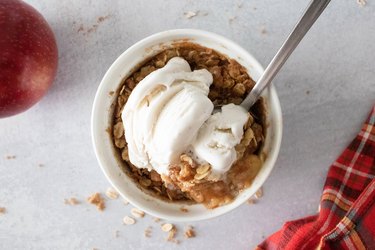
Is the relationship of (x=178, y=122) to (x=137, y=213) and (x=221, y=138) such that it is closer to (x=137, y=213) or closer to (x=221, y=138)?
(x=221, y=138)

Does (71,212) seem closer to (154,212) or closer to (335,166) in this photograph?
(154,212)

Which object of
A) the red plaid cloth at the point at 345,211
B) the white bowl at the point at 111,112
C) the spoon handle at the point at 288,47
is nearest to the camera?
the spoon handle at the point at 288,47

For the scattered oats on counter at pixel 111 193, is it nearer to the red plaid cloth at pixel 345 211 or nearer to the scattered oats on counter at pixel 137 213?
the scattered oats on counter at pixel 137 213

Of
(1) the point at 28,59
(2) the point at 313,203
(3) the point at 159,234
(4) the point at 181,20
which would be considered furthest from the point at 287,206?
(1) the point at 28,59

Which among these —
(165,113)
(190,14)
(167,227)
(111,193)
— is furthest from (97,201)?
(190,14)

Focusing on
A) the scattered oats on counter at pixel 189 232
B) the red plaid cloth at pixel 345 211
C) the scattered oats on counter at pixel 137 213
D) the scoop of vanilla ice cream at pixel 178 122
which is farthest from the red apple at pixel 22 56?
Answer: the red plaid cloth at pixel 345 211

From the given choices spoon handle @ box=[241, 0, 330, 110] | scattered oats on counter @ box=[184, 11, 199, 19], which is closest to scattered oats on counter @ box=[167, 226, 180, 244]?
spoon handle @ box=[241, 0, 330, 110]

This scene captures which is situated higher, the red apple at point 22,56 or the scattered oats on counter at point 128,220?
the red apple at point 22,56

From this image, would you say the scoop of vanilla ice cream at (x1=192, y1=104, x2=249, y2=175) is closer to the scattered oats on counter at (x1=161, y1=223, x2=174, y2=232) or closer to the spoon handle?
the spoon handle
